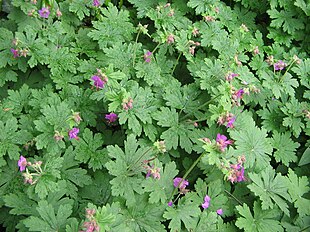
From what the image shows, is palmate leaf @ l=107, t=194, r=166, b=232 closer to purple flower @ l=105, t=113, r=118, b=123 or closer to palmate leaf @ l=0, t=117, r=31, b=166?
purple flower @ l=105, t=113, r=118, b=123

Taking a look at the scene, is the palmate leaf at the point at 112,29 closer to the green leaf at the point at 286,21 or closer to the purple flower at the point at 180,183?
the purple flower at the point at 180,183

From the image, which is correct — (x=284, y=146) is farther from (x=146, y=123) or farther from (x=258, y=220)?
(x=146, y=123)

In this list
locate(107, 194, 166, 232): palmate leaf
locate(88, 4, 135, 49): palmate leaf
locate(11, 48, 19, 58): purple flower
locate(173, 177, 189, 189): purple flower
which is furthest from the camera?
locate(88, 4, 135, 49): palmate leaf

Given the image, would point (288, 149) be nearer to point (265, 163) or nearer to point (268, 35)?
point (265, 163)

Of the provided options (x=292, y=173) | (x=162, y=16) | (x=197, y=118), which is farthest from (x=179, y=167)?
(x=162, y=16)

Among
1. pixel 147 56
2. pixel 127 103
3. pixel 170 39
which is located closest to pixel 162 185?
pixel 127 103

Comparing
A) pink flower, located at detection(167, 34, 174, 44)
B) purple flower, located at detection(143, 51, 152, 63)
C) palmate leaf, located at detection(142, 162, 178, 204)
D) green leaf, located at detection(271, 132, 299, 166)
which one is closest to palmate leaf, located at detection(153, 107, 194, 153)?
palmate leaf, located at detection(142, 162, 178, 204)

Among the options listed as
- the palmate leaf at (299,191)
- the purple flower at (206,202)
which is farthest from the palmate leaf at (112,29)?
the palmate leaf at (299,191)

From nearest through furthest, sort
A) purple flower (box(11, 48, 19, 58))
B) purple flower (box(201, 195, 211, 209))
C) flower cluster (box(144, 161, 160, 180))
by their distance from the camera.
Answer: flower cluster (box(144, 161, 160, 180)), purple flower (box(201, 195, 211, 209)), purple flower (box(11, 48, 19, 58))

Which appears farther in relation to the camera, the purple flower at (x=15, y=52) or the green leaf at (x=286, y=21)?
the green leaf at (x=286, y=21)
